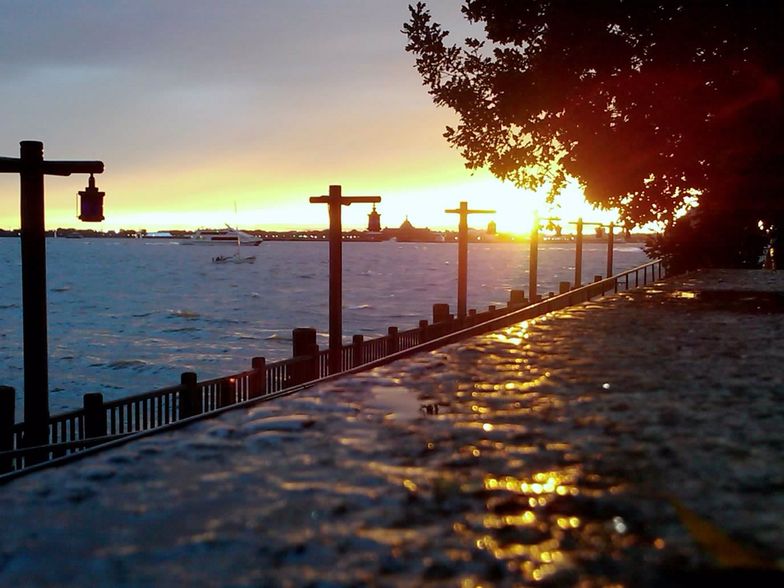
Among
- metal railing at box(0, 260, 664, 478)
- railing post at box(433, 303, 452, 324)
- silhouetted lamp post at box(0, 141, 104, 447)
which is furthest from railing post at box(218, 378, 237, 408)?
railing post at box(433, 303, 452, 324)

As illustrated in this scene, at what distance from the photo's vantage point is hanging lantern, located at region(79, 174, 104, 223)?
12.0 metres

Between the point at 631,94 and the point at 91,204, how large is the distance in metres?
8.96

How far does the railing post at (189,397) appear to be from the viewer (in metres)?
12.9

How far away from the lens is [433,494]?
181 cm

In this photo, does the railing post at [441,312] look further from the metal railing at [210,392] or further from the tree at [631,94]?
the tree at [631,94]

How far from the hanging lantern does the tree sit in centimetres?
661

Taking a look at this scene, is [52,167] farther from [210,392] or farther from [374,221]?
[374,221]

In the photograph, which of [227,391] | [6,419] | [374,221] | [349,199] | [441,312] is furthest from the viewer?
[441,312]

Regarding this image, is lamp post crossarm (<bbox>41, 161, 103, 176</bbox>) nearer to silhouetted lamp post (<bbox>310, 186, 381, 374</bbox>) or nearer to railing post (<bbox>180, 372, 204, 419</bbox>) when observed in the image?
railing post (<bbox>180, 372, 204, 419</bbox>)

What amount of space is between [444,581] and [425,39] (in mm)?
14565

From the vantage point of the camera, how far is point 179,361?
47.0 metres

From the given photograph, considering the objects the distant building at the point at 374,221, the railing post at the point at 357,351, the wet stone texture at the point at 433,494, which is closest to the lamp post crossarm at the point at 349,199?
the railing post at the point at 357,351

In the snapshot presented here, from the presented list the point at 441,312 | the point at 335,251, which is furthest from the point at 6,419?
the point at 441,312

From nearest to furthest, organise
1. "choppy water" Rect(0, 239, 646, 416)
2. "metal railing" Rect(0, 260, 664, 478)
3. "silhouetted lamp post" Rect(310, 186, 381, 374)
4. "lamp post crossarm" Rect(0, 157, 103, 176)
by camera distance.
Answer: "metal railing" Rect(0, 260, 664, 478), "lamp post crossarm" Rect(0, 157, 103, 176), "silhouetted lamp post" Rect(310, 186, 381, 374), "choppy water" Rect(0, 239, 646, 416)
